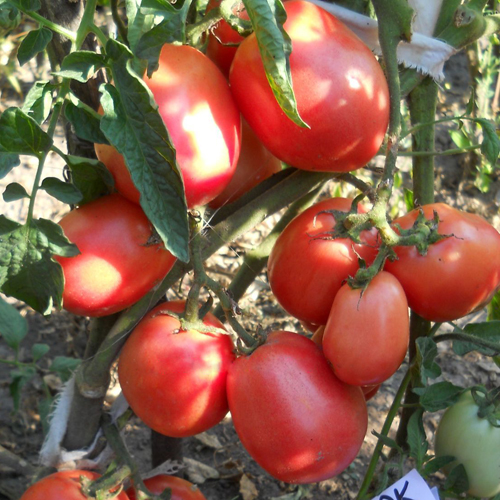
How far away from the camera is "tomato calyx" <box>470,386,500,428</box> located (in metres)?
0.92

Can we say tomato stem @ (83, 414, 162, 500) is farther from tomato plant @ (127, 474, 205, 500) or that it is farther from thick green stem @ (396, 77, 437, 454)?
thick green stem @ (396, 77, 437, 454)

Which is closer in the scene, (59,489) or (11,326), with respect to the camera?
(59,489)

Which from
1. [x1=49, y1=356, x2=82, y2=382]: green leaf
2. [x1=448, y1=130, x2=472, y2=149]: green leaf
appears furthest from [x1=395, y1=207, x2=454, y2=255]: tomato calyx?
[x1=448, y1=130, x2=472, y2=149]: green leaf

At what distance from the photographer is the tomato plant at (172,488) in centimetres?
100

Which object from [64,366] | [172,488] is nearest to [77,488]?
[172,488]

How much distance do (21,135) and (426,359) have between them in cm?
60

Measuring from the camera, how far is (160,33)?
62 centimetres

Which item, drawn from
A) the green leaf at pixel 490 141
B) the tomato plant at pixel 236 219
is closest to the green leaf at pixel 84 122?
the tomato plant at pixel 236 219

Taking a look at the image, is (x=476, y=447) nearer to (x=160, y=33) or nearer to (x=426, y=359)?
(x=426, y=359)

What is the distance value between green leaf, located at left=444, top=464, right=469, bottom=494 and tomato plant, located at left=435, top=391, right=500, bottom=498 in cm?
1

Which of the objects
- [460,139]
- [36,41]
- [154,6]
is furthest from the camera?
[460,139]

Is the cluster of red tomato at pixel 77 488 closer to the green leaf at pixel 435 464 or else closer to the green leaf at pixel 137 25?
the green leaf at pixel 435 464

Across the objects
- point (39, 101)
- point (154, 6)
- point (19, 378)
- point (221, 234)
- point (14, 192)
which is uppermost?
point (154, 6)

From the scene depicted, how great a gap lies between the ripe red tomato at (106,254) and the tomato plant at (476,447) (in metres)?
0.50
